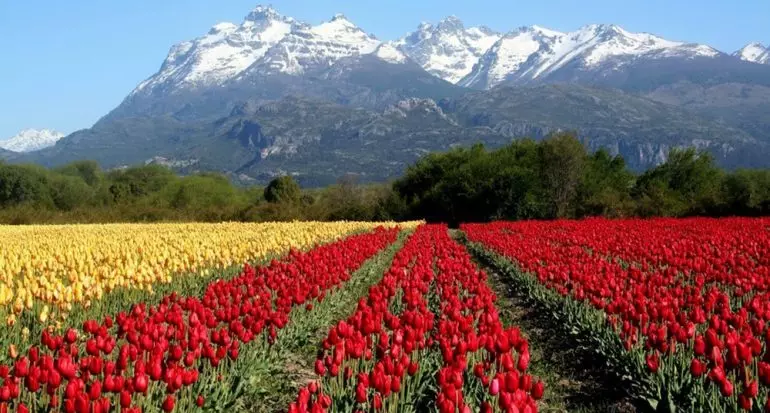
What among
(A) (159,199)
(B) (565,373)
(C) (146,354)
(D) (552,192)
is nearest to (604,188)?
(D) (552,192)

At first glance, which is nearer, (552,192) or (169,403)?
(169,403)

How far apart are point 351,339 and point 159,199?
301 ft

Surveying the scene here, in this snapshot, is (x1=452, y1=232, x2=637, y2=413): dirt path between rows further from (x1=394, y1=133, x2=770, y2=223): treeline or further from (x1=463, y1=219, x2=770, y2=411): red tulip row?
(x1=394, y1=133, x2=770, y2=223): treeline

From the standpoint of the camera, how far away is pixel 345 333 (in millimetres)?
8266

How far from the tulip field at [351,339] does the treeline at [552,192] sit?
143 ft

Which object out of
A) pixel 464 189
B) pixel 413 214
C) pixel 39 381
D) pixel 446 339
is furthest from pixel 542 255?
pixel 413 214

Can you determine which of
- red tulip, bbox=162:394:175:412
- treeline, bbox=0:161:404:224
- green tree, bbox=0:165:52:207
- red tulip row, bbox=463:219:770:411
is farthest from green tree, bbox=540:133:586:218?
green tree, bbox=0:165:52:207

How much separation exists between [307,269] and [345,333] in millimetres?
5957

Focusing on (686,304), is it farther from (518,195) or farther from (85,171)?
(85,171)

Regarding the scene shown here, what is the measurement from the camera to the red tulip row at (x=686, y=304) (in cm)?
732

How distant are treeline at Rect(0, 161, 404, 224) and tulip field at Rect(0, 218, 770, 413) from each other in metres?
56.9

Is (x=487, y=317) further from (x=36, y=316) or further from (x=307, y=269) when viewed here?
(x=36, y=316)

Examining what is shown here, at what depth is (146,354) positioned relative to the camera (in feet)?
27.5

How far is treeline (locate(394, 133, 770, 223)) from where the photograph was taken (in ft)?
193
